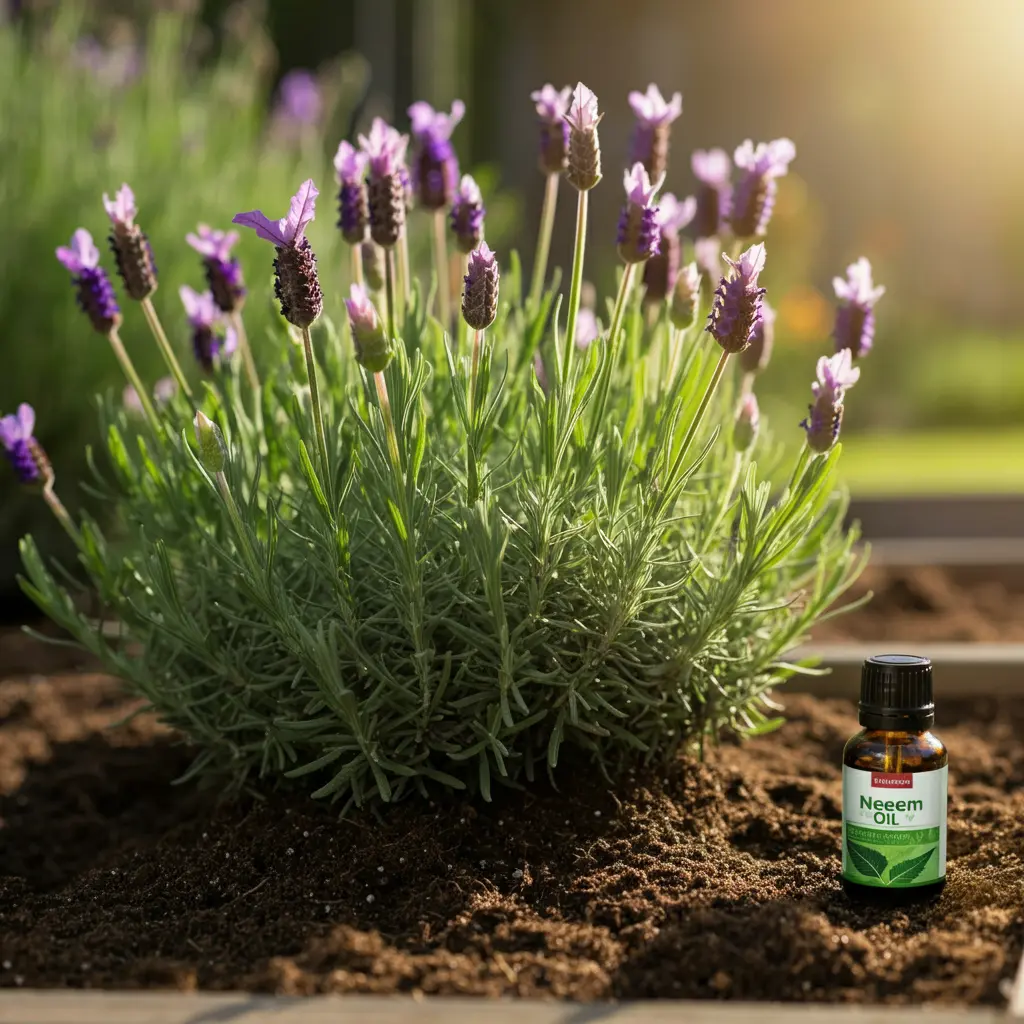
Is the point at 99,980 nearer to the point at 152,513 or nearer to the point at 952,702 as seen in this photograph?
the point at 152,513

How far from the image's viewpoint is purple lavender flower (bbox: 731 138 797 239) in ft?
5.41

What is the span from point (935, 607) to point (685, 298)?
5.80 ft

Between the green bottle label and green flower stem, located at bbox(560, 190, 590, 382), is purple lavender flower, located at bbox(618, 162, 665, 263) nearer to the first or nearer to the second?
green flower stem, located at bbox(560, 190, 590, 382)

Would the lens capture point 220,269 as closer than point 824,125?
Yes

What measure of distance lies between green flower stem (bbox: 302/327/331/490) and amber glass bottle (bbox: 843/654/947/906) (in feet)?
1.87

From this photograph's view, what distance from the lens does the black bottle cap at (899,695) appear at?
4.55 feet

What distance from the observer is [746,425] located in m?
1.62

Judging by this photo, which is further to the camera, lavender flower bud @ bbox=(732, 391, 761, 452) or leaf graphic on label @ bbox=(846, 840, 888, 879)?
lavender flower bud @ bbox=(732, 391, 761, 452)

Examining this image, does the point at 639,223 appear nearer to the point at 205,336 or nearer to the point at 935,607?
the point at 205,336

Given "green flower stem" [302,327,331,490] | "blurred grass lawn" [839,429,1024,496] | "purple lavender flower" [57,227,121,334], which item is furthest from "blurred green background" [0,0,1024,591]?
"green flower stem" [302,327,331,490]

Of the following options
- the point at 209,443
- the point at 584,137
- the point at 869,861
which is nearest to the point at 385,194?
the point at 584,137

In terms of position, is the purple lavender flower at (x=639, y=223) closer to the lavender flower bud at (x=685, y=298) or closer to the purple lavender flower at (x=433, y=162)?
the lavender flower bud at (x=685, y=298)

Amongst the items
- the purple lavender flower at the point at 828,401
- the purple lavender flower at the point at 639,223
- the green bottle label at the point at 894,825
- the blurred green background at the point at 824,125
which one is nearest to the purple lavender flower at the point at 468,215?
the purple lavender flower at the point at 639,223

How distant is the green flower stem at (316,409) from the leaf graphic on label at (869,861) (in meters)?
0.64
